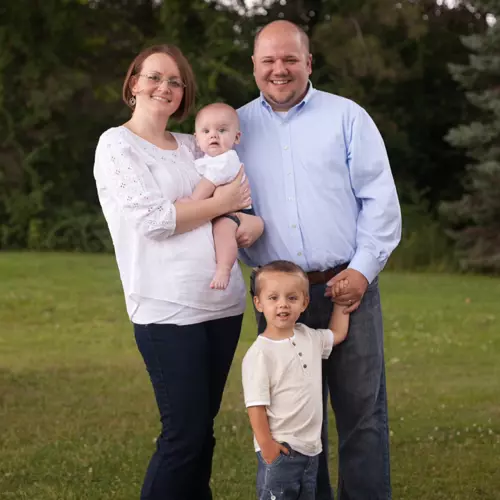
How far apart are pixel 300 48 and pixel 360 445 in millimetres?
1501

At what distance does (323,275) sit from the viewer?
3.96 m

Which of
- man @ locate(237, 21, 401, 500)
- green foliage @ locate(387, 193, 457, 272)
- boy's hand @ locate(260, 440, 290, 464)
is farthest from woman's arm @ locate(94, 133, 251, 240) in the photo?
green foliage @ locate(387, 193, 457, 272)

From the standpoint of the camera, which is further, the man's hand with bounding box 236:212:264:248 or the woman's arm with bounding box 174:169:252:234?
the man's hand with bounding box 236:212:264:248

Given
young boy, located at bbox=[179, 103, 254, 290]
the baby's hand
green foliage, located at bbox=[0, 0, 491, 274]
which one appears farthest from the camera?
green foliage, located at bbox=[0, 0, 491, 274]

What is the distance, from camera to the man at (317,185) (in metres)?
3.86

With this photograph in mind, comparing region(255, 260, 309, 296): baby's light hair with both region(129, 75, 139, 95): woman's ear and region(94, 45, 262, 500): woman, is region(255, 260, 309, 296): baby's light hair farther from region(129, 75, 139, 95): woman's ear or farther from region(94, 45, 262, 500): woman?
region(129, 75, 139, 95): woman's ear

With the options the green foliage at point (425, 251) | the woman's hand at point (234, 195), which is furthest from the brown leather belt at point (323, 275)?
the green foliage at point (425, 251)

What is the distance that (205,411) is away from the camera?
3.73 meters

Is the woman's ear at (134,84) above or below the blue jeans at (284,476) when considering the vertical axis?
above

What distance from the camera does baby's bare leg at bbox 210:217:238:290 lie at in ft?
11.8

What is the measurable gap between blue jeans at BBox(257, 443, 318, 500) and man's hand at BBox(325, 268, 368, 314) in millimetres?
585

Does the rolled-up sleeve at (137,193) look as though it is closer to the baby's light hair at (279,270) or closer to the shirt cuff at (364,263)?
the baby's light hair at (279,270)

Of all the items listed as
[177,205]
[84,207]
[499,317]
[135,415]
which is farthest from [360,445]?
[84,207]

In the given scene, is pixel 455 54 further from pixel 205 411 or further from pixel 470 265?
pixel 205 411
